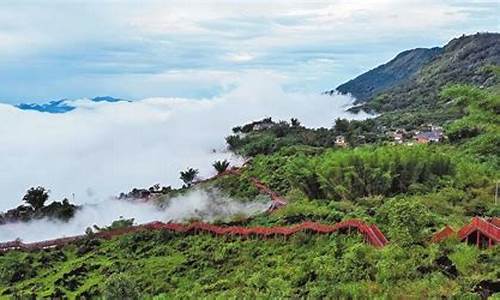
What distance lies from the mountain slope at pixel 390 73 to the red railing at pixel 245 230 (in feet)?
459

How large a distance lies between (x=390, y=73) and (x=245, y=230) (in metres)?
165

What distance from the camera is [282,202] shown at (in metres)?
35.5

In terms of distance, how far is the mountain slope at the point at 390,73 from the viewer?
17375 centimetres

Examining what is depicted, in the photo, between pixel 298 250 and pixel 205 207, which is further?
pixel 205 207

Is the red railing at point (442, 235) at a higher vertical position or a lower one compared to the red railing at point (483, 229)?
lower

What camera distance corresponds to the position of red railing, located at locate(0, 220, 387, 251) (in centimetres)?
2062

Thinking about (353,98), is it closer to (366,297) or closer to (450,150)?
(450,150)

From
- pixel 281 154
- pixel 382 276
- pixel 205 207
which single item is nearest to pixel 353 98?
pixel 281 154

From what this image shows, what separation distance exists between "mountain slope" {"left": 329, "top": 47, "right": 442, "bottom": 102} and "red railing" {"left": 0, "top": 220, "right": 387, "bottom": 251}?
140 meters

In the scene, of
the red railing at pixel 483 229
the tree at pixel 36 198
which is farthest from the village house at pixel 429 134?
the red railing at pixel 483 229

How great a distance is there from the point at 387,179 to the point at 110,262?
39.0 feet

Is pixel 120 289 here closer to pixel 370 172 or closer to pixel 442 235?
pixel 442 235

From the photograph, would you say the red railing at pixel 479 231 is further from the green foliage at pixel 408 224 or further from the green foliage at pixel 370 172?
the green foliage at pixel 370 172

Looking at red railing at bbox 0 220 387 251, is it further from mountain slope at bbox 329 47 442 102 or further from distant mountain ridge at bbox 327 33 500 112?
mountain slope at bbox 329 47 442 102
